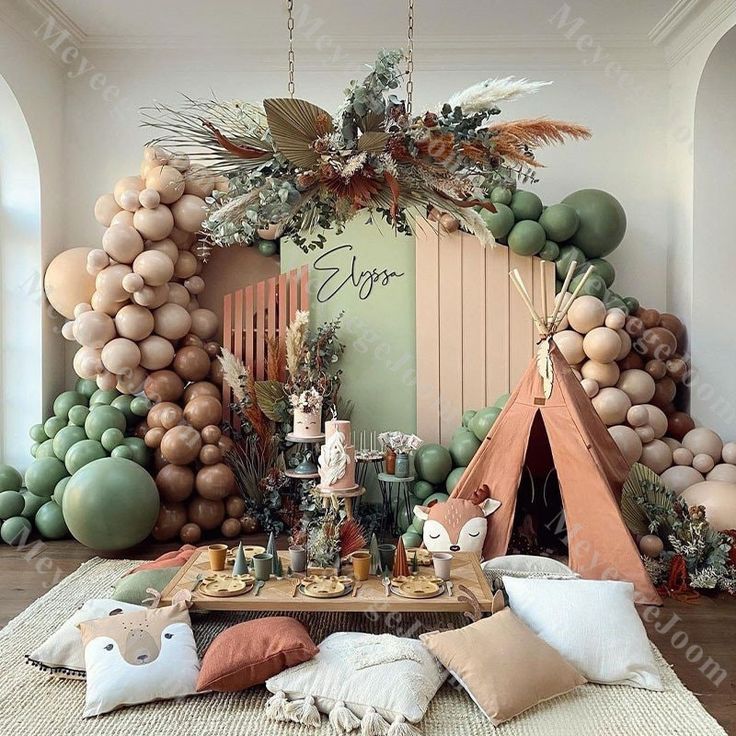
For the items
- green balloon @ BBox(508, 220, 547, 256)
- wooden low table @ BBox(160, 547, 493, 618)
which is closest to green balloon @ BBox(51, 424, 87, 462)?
wooden low table @ BBox(160, 547, 493, 618)

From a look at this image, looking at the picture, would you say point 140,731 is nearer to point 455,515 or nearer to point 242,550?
point 242,550

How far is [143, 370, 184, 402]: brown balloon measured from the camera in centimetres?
484

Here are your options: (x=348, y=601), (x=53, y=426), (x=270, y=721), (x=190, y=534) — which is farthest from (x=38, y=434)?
(x=270, y=721)

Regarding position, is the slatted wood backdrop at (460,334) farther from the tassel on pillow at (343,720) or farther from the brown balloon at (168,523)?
the tassel on pillow at (343,720)

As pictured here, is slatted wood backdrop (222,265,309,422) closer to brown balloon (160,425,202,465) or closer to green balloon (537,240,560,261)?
brown balloon (160,425,202,465)

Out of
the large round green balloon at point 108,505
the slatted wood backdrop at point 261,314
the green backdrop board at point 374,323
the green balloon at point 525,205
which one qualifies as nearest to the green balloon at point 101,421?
the large round green balloon at point 108,505

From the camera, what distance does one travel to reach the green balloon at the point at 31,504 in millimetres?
4777

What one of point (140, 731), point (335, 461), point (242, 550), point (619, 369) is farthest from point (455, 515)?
point (140, 731)

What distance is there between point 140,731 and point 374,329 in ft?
10.6

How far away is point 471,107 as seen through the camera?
238 cm

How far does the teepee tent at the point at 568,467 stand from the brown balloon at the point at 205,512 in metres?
1.55

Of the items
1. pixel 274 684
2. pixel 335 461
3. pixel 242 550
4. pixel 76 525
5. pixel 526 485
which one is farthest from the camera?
pixel 526 485

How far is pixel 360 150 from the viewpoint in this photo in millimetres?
2344

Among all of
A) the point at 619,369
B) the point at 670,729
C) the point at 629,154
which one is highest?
the point at 629,154
